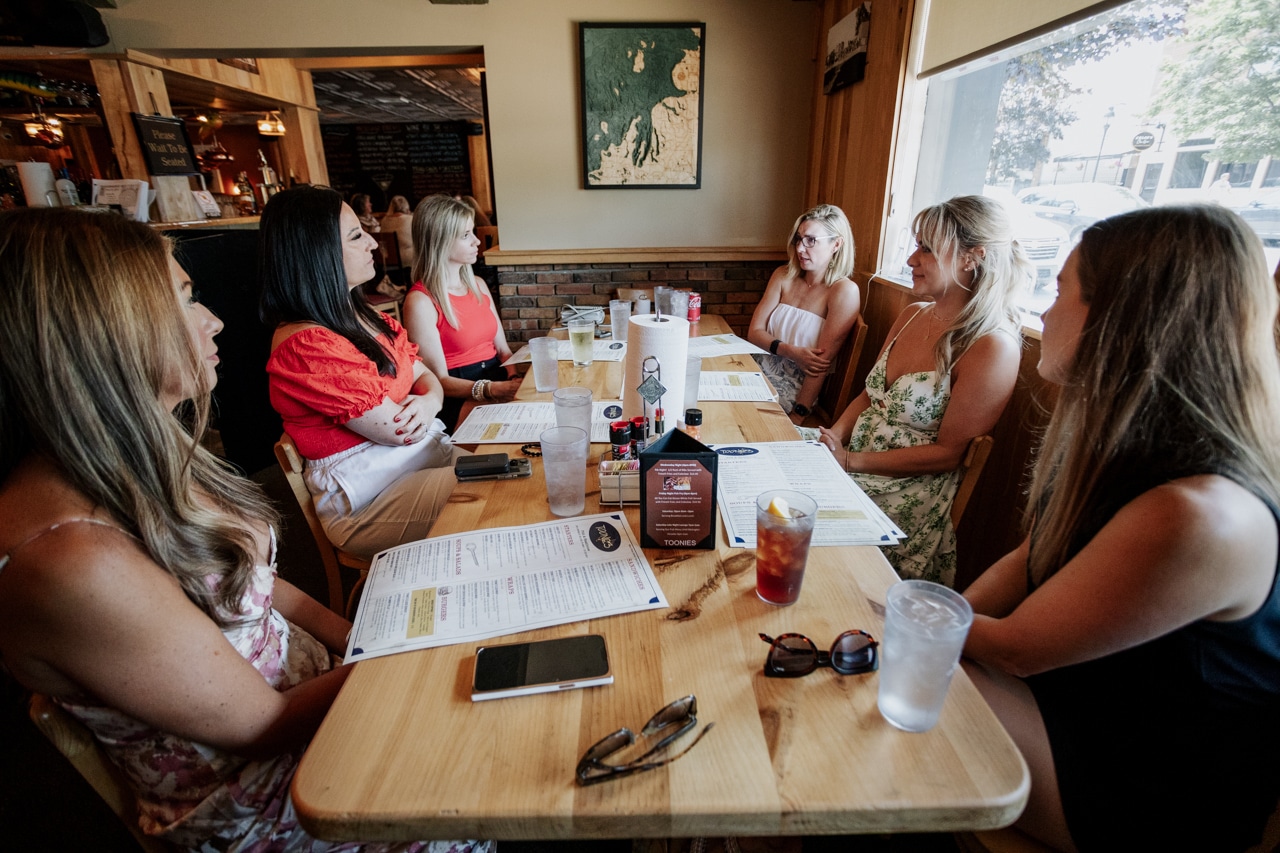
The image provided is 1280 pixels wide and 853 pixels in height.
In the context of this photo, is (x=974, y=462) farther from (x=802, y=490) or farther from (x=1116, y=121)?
(x=1116, y=121)

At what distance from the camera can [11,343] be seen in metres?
0.73

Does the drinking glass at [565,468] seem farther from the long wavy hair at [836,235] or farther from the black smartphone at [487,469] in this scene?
the long wavy hair at [836,235]

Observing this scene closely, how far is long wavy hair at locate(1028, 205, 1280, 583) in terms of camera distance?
79 centimetres

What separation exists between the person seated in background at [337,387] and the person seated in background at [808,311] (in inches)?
63.6

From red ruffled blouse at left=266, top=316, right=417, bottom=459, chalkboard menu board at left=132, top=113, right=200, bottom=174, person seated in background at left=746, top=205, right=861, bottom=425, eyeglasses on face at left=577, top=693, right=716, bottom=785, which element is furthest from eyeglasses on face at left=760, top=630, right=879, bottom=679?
chalkboard menu board at left=132, top=113, right=200, bottom=174

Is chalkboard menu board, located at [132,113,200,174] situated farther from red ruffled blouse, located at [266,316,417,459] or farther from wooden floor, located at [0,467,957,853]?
red ruffled blouse, located at [266,316,417,459]

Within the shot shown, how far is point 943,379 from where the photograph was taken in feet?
5.34

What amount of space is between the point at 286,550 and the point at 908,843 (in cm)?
260

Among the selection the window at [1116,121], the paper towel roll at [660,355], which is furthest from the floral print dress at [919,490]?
the paper towel roll at [660,355]

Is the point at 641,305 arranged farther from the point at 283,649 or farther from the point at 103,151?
the point at 103,151

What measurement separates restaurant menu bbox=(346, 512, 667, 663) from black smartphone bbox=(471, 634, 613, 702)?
5 centimetres

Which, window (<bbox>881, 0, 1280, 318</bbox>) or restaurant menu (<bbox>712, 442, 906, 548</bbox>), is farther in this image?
window (<bbox>881, 0, 1280, 318</bbox>)

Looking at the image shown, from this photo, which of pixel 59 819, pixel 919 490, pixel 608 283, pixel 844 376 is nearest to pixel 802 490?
pixel 919 490

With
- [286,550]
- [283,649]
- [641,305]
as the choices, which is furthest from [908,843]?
[286,550]
